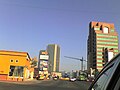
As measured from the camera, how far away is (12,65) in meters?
56.4

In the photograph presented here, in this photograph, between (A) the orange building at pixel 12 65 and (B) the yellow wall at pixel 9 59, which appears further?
(B) the yellow wall at pixel 9 59

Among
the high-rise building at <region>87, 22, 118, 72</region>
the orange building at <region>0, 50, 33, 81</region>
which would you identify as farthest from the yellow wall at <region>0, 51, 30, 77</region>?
the high-rise building at <region>87, 22, 118, 72</region>

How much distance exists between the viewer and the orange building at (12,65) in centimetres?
5516

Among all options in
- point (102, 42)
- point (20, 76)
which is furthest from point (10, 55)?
point (102, 42)

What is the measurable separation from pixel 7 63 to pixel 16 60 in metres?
2.38

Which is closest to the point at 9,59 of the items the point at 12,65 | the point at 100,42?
the point at 12,65

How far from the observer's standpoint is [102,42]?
13162cm

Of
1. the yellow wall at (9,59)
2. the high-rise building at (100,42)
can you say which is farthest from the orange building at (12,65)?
the high-rise building at (100,42)

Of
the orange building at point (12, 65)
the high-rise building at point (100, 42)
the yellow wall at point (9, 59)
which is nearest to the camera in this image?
the orange building at point (12, 65)

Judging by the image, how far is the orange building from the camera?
55156mm

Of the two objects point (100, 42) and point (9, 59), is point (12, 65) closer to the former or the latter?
point (9, 59)

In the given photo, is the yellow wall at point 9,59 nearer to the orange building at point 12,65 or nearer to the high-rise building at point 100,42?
the orange building at point 12,65

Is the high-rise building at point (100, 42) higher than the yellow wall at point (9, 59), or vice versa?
the high-rise building at point (100, 42)

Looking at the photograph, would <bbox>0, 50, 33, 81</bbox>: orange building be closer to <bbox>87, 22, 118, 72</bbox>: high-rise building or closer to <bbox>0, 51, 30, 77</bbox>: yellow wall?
<bbox>0, 51, 30, 77</bbox>: yellow wall
